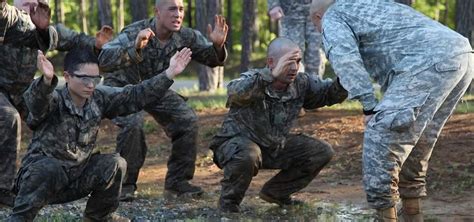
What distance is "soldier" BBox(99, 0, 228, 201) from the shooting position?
8500mm

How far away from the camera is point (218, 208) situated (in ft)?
25.7

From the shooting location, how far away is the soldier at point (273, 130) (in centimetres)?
737

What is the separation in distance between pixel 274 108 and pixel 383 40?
163 cm

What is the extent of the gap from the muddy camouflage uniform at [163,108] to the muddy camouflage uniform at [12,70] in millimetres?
704

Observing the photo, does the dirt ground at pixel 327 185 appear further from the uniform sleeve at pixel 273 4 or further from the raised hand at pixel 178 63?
the uniform sleeve at pixel 273 4

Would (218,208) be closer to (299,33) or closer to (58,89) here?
(58,89)

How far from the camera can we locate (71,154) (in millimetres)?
6758

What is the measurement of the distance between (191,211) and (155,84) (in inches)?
61.0

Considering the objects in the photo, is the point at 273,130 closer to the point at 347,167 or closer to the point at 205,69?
the point at 347,167

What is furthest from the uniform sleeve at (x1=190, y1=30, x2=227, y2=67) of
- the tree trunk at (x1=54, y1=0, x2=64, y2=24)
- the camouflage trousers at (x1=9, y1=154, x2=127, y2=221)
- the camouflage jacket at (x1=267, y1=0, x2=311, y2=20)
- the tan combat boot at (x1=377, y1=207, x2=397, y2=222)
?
the tree trunk at (x1=54, y1=0, x2=64, y2=24)

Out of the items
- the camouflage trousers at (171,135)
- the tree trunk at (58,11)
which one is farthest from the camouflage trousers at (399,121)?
the tree trunk at (58,11)

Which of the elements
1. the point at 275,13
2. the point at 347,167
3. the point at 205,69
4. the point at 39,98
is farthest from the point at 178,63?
the point at 205,69

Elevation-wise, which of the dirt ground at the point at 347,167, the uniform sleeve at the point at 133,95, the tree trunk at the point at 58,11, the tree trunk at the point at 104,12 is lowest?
the tree trunk at the point at 58,11

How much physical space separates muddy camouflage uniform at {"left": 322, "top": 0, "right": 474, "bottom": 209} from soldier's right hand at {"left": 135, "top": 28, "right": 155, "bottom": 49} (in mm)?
2094
